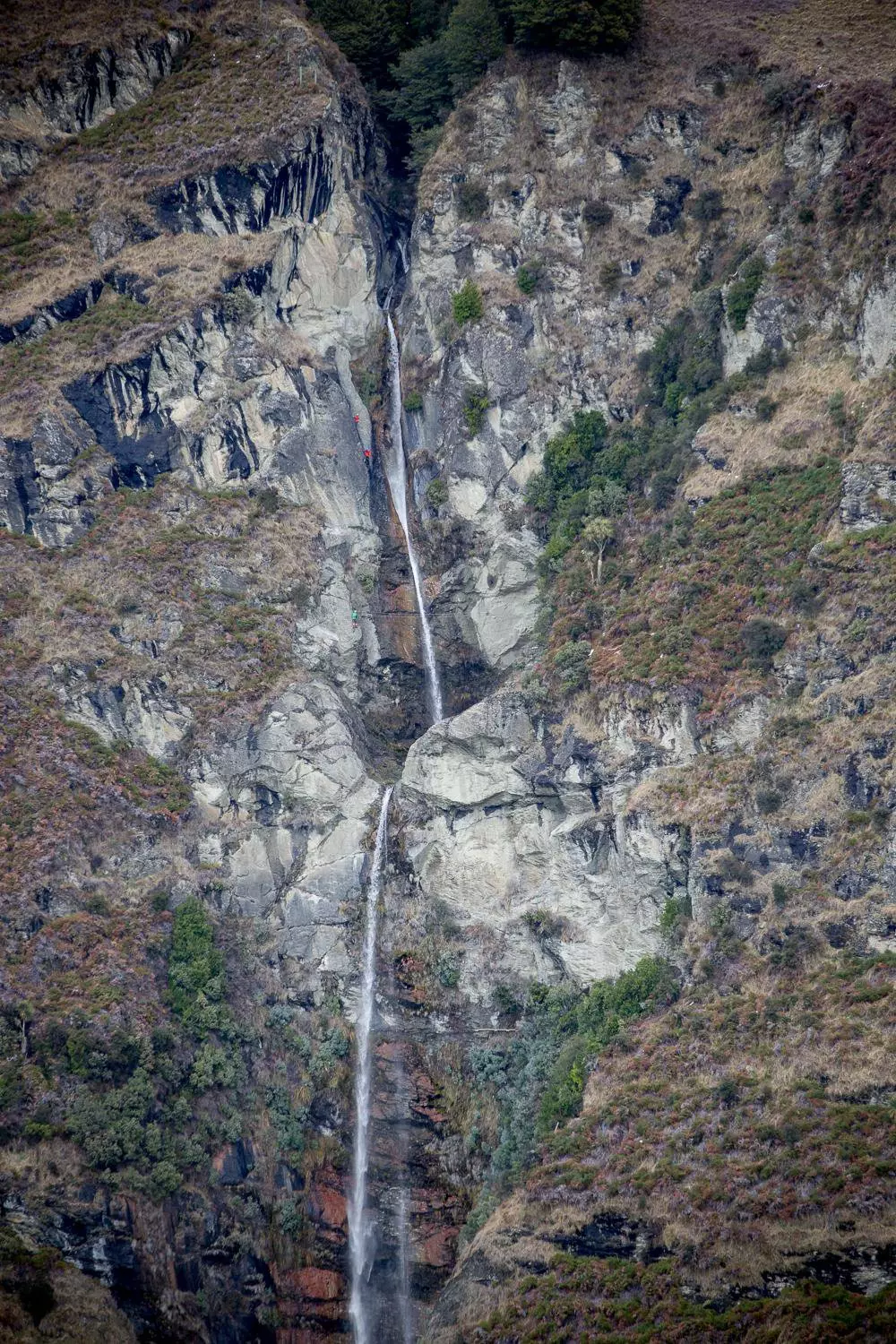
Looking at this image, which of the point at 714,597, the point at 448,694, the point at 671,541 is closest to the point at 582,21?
the point at 671,541

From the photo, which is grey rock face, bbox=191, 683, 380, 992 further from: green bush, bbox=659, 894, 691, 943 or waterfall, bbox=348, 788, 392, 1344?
green bush, bbox=659, 894, 691, 943

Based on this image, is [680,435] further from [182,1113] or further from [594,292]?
[182,1113]

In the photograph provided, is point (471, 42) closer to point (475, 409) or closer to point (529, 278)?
point (529, 278)

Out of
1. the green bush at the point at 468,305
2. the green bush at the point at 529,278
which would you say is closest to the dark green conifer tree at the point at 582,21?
the green bush at the point at 529,278

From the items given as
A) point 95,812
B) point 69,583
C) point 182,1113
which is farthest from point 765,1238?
point 69,583

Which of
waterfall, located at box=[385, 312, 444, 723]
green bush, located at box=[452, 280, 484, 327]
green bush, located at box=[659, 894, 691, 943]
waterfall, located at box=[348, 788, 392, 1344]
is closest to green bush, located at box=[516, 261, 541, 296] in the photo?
green bush, located at box=[452, 280, 484, 327]
